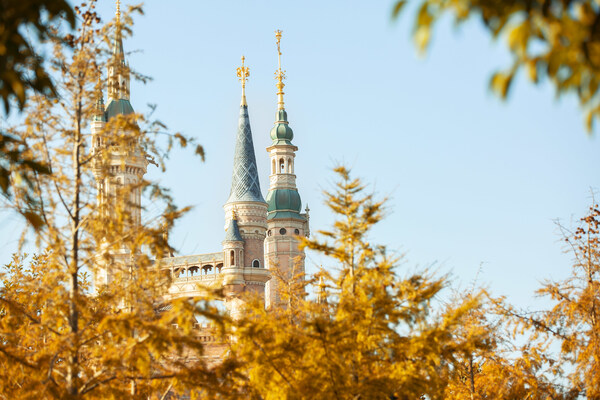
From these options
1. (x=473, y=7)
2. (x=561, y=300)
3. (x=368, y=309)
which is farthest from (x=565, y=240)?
(x=473, y=7)

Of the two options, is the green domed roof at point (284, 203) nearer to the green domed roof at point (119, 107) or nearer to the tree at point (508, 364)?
the green domed roof at point (119, 107)

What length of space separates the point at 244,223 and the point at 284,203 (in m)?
14.2

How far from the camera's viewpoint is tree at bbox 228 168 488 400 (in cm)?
1371

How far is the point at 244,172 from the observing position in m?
69.8

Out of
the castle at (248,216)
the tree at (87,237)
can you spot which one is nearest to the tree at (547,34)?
the tree at (87,237)

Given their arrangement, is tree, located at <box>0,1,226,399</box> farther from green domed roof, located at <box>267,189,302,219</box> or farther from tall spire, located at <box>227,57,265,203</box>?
green domed roof, located at <box>267,189,302,219</box>

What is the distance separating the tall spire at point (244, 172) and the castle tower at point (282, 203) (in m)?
10.2

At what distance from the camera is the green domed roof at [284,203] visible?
81.0m

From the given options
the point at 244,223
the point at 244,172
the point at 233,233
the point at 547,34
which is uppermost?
the point at 244,172

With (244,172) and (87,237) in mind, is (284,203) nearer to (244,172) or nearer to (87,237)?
(244,172)

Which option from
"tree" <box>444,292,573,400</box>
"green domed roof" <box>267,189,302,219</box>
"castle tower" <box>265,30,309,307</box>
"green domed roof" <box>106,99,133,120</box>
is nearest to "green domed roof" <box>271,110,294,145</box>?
"castle tower" <box>265,30,309,307</box>

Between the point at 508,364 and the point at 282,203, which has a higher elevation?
the point at 282,203

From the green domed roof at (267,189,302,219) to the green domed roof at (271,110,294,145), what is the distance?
4.87 m

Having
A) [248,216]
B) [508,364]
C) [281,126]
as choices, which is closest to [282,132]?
[281,126]
